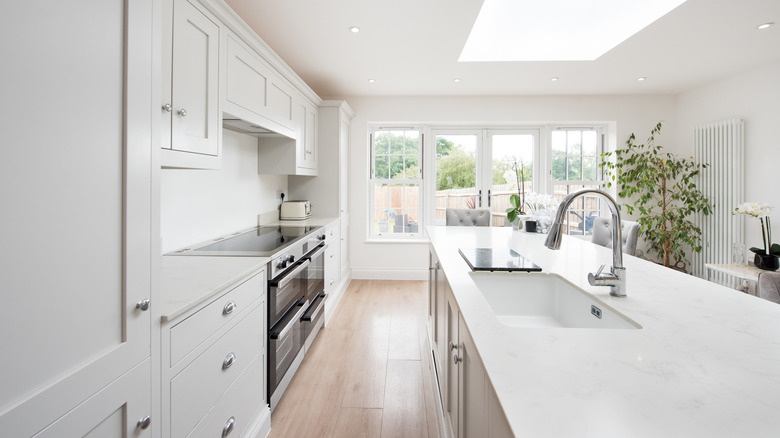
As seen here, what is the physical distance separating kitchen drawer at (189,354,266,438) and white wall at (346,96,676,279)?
2.99 metres

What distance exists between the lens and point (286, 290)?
1.97 metres

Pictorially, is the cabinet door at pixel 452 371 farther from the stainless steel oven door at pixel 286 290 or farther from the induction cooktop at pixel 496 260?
the stainless steel oven door at pixel 286 290

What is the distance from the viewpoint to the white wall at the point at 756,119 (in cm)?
338

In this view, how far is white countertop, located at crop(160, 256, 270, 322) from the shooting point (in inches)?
42.9

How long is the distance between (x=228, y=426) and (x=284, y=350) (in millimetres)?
600

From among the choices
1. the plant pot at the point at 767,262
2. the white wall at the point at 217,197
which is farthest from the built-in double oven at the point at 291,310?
the plant pot at the point at 767,262

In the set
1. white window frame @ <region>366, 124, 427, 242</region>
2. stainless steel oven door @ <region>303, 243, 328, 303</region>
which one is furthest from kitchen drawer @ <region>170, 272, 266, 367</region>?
white window frame @ <region>366, 124, 427, 242</region>

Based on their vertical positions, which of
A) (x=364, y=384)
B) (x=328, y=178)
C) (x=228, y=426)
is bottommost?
(x=364, y=384)

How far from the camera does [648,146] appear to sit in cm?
443

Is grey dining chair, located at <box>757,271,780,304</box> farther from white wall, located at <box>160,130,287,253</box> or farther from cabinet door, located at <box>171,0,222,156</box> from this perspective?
white wall, located at <box>160,130,287,253</box>

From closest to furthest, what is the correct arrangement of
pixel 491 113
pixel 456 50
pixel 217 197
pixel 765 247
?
pixel 217 197 → pixel 456 50 → pixel 765 247 → pixel 491 113

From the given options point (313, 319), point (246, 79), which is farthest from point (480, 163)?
point (246, 79)

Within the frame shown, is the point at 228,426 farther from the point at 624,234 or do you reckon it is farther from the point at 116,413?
the point at 624,234

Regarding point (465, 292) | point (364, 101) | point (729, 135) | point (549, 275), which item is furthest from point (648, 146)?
point (465, 292)
